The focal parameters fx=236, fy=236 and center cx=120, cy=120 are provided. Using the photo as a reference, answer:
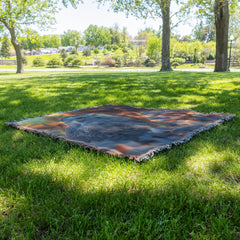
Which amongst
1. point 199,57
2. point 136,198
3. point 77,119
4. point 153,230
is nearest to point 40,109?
point 77,119

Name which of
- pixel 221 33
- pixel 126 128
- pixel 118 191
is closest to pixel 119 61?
pixel 221 33

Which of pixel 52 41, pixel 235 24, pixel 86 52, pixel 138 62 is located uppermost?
pixel 52 41

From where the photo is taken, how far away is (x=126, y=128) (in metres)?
3.26

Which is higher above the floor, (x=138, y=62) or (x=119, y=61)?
(x=119, y=61)

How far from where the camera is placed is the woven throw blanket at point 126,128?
2.57 metres

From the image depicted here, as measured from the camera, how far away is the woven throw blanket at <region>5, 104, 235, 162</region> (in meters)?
2.57

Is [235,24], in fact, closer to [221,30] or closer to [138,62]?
[138,62]

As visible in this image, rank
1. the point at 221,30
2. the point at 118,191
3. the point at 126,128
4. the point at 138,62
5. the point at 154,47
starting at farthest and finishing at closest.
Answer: the point at 154,47, the point at 138,62, the point at 221,30, the point at 126,128, the point at 118,191

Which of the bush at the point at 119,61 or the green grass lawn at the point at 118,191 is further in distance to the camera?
the bush at the point at 119,61

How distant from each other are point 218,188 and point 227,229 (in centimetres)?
45

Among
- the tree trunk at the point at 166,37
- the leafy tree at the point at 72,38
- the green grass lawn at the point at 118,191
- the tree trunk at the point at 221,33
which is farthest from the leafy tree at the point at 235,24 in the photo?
the leafy tree at the point at 72,38

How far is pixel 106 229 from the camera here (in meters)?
1.35

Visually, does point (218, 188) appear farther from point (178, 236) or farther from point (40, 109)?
point (40, 109)

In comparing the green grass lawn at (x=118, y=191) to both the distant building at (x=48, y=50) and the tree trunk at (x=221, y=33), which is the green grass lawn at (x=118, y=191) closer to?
the tree trunk at (x=221, y=33)
